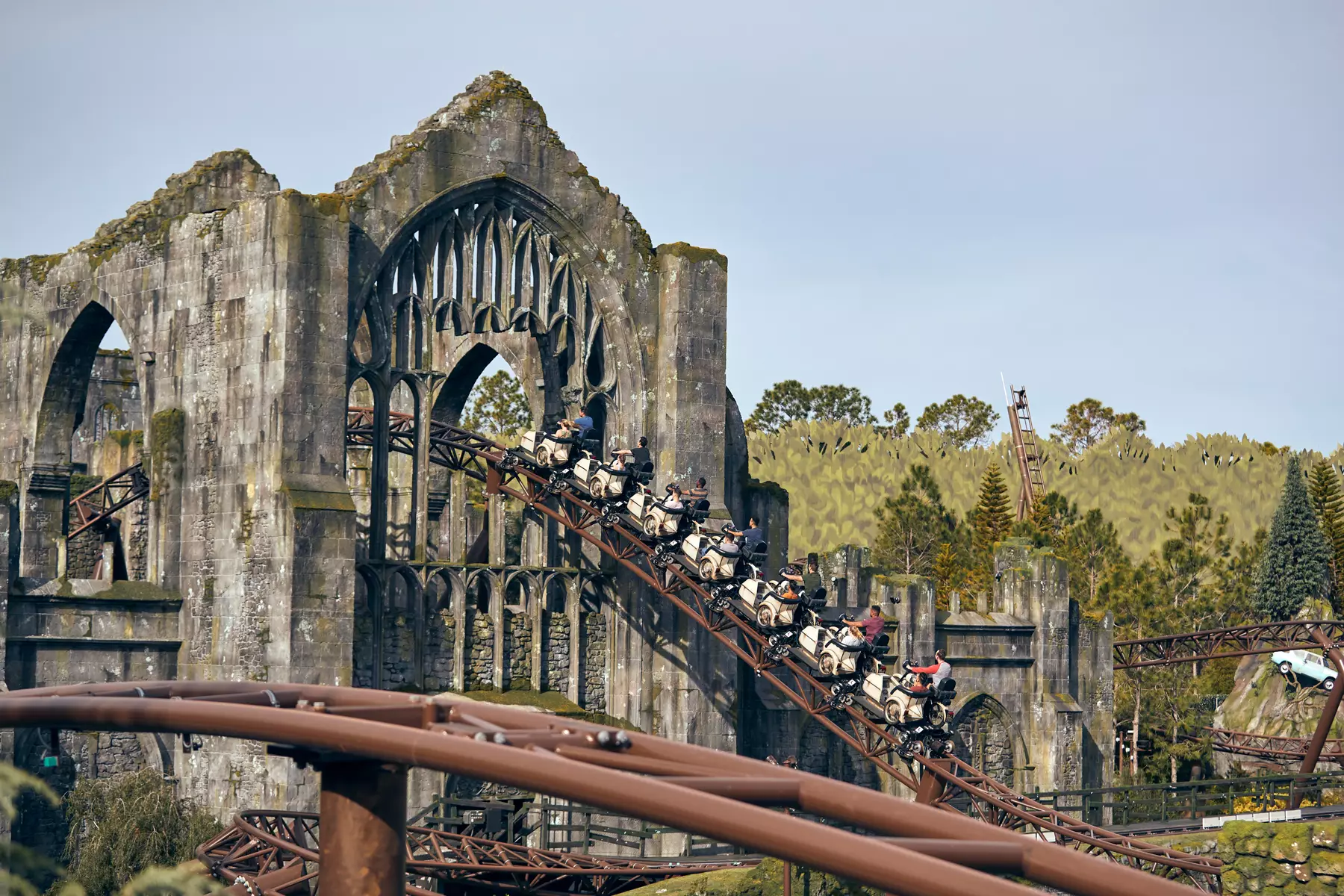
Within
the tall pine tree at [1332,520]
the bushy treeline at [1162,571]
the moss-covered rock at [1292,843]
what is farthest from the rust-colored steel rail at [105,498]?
the tall pine tree at [1332,520]

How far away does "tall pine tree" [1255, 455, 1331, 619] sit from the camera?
6694 cm

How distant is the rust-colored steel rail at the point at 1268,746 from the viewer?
163 ft

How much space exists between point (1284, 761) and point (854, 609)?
17.9 m

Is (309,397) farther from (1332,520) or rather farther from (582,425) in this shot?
(1332,520)

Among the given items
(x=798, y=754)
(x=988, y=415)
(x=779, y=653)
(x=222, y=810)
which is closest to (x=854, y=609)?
(x=798, y=754)

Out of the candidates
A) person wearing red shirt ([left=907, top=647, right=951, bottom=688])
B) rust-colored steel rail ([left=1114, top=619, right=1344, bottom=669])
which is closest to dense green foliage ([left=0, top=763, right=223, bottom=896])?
person wearing red shirt ([left=907, top=647, right=951, bottom=688])

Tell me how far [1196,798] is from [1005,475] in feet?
198

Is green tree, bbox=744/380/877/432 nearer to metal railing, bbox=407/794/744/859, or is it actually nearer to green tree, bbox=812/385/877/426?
green tree, bbox=812/385/877/426

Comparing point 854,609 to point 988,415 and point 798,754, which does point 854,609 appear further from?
point 988,415

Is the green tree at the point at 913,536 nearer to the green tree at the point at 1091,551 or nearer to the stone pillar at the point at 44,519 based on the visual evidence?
the green tree at the point at 1091,551

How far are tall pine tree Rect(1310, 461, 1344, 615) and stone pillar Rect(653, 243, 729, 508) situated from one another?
39701 millimetres

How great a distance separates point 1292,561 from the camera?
2682 inches

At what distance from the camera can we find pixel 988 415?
370ft

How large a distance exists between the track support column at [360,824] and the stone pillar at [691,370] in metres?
26.1
